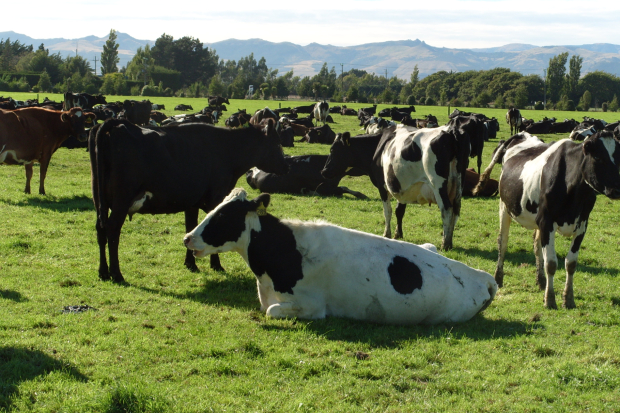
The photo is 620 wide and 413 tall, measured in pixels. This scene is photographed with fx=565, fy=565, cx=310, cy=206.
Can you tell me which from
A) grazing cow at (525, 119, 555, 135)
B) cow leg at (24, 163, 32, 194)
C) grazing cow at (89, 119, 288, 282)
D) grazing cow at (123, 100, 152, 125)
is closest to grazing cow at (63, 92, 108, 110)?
grazing cow at (123, 100, 152, 125)

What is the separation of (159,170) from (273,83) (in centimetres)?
11465

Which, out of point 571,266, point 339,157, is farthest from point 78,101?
point 571,266

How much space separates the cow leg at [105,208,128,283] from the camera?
8109mm

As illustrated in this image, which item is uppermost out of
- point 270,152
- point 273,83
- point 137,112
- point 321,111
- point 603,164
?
point 273,83

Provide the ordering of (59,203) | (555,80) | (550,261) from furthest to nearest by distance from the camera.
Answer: (555,80) → (59,203) → (550,261)

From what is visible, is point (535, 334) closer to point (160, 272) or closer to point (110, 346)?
point (110, 346)

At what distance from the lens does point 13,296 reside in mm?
7219

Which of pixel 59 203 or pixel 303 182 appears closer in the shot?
pixel 59 203

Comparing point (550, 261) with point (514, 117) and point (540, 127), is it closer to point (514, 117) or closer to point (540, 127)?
point (514, 117)

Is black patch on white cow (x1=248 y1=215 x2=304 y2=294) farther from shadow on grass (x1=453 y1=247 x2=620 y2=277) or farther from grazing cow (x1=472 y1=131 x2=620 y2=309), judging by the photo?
A: shadow on grass (x1=453 y1=247 x2=620 y2=277)

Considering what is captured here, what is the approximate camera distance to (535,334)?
6.49m

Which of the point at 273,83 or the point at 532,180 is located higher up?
the point at 273,83

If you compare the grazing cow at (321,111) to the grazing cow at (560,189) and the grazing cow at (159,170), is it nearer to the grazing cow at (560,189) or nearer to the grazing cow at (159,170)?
the grazing cow at (159,170)

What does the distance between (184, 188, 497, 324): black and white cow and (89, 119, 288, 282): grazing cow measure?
1.81 meters
